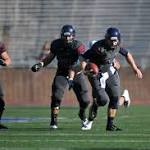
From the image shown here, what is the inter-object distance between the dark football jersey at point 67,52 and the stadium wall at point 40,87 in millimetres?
10112

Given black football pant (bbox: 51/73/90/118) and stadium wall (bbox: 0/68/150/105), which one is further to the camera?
stadium wall (bbox: 0/68/150/105)

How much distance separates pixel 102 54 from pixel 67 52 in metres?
0.66

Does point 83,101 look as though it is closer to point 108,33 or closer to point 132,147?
point 108,33

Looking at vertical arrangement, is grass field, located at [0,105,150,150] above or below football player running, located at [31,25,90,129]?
below

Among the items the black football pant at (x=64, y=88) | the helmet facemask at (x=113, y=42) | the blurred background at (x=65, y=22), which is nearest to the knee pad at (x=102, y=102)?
the black football pant at (x=64, y=88)

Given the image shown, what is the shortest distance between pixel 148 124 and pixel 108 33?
2.17 meters

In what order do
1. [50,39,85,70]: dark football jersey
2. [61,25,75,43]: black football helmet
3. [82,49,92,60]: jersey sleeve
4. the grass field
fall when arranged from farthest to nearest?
[50,39,85,70]: dark football jersey < [61,25,75,43]: black football helmet < [82,49,92,60]: jersey sleeve < the grass field

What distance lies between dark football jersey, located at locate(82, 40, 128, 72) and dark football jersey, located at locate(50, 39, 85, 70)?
29 cm

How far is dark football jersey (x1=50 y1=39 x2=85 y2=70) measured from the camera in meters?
10.6

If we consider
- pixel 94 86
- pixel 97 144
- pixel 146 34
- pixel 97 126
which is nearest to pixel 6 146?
pixel 97 144

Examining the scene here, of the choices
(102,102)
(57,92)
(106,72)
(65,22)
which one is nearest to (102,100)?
(102,102)

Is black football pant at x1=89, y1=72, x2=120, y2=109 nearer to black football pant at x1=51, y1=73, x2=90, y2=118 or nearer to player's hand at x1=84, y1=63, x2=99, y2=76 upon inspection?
player's hand at x1=84, y1=63, x2=99, y2=76


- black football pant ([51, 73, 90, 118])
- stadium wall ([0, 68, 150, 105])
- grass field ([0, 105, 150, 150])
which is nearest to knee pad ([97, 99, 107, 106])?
grass field ([0, 105, 150, 150])

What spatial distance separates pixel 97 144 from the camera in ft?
26.4
